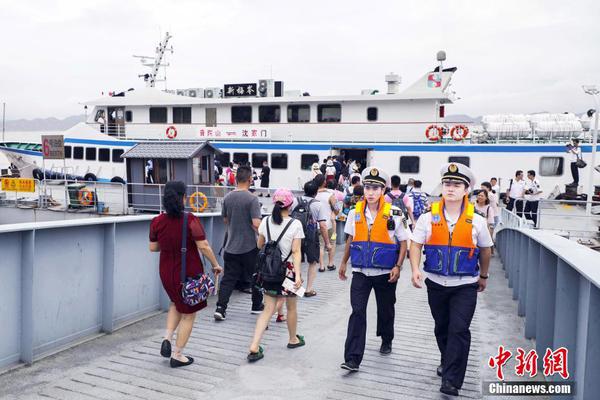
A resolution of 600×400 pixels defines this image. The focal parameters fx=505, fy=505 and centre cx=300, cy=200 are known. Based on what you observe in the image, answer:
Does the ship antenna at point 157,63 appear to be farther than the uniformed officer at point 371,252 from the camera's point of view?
Yes

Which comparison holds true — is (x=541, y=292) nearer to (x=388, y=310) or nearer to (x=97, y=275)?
(x=388, y=310)

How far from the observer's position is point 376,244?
525 cm

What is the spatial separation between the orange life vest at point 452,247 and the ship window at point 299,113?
20.7m

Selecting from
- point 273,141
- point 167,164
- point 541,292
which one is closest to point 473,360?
point 541,292

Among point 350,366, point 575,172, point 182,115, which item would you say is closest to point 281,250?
point 350,366

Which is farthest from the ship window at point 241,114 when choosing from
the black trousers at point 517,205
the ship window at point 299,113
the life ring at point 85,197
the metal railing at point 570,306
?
the metal railing at point 570,306

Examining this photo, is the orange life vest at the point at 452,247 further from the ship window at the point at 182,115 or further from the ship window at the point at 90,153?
the ship window at the point at 90,153

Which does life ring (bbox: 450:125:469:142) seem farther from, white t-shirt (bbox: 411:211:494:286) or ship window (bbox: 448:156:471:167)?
Result: white t-shirt (bbox: 411:211:494:286)

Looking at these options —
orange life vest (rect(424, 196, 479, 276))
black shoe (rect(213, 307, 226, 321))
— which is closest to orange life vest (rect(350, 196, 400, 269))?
orange life vest (rect(424, 196, 479, 276))

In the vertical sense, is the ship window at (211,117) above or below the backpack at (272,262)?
above

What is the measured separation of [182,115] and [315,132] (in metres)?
7.81

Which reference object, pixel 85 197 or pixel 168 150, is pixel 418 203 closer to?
pixel 168 150

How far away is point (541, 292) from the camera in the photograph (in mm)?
5367

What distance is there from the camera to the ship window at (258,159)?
24522mm
